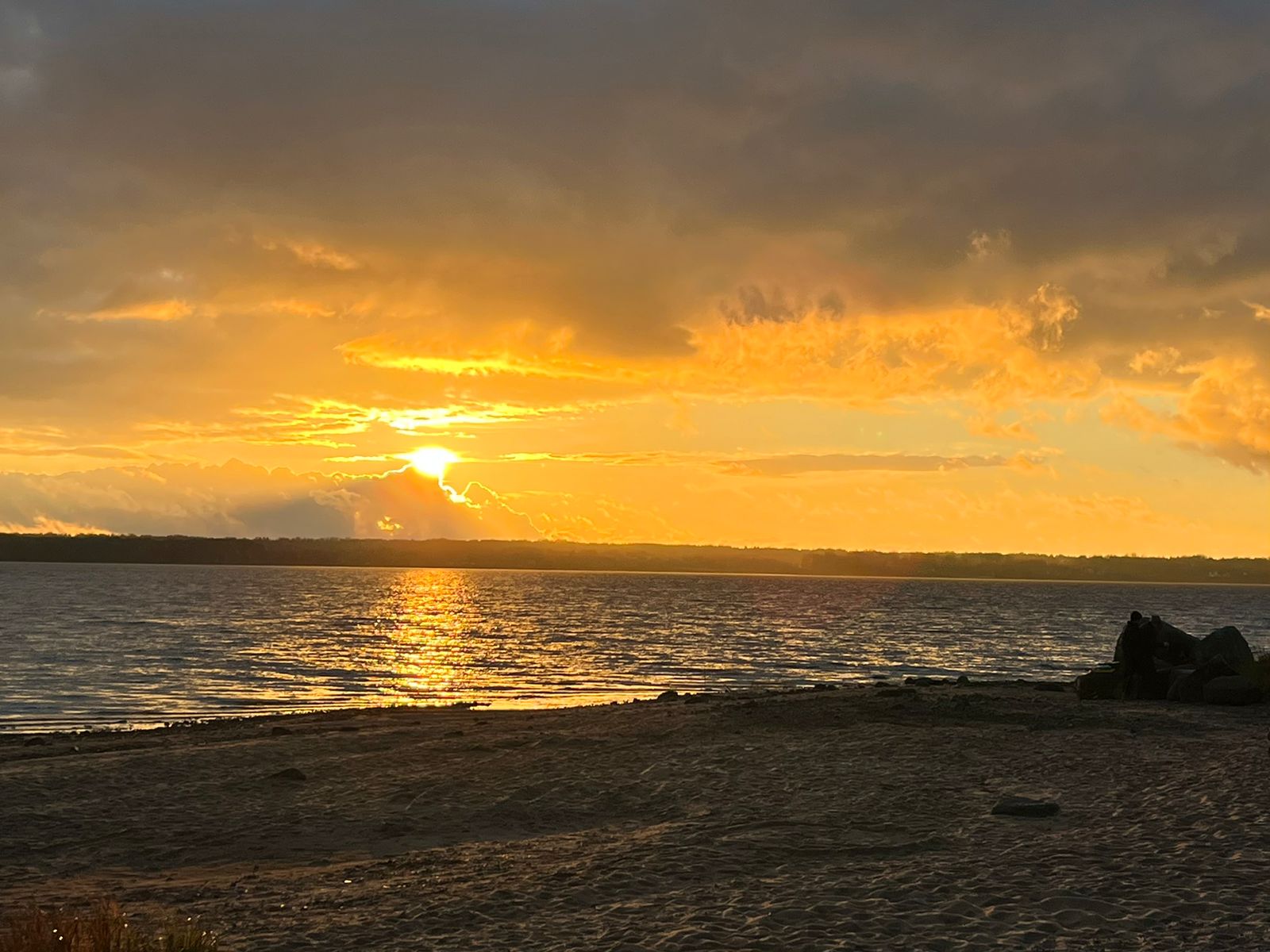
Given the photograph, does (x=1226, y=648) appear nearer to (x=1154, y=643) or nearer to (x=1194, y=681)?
(x=1154, y=643)

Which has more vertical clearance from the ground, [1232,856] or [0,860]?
[1232,856]

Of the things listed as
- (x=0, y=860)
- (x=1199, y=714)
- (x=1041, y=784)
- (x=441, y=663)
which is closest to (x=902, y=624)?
(x=441, y=663)

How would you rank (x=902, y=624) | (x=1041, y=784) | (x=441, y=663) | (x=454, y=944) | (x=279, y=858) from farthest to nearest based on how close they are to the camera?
(x=902, y=624), (x=441, y=663), (x=1041, y=784), (x=279, y=858), (x=454, y=944)

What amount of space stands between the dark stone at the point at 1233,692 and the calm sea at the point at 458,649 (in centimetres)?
1910

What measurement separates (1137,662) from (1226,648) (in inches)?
187

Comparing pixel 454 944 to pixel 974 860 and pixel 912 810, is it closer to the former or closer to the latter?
pixel 974 860

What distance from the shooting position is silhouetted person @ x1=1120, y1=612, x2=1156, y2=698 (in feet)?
104

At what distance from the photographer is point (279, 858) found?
15.8 meters

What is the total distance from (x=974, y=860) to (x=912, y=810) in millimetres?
3345

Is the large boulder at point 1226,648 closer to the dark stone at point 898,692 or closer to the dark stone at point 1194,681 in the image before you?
the dark stone at point 1194,681

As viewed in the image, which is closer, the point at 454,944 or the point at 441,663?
the point at 454,944

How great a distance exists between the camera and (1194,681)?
101 feet

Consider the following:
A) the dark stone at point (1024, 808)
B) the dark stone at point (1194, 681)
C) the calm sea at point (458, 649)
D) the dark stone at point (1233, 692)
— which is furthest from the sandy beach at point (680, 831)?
the calm sea at point (458, 649)

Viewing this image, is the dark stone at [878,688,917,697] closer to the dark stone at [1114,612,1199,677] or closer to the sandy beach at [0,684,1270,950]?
the sandy beach at [0,684,1270,950]
